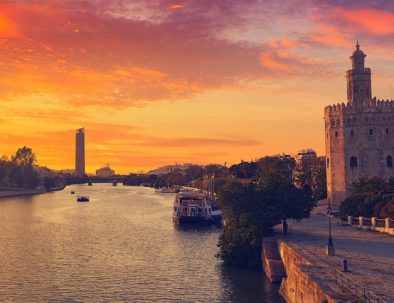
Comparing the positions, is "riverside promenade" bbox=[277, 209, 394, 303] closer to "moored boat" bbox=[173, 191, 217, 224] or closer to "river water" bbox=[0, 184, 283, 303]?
"river water" bbox=[0, 184, 283, 303]

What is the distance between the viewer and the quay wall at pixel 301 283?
96.7 feet

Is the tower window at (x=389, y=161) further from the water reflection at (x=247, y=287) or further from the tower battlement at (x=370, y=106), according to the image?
the water reflection at (x=247, y=287)

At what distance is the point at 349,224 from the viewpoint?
6975cm

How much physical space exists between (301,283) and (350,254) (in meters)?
11.6

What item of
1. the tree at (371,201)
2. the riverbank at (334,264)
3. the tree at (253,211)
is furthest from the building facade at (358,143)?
the riverbank at (334,264)

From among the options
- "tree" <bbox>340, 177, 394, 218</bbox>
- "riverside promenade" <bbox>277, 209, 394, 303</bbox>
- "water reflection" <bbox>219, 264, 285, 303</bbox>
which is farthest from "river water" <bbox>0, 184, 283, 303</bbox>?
"tree" <bbox>340, 177, 394, 218</bbox>

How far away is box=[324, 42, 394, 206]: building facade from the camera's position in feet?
300

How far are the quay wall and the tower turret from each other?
5819 cm

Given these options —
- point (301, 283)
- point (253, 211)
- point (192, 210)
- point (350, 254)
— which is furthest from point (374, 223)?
point (192, 210)

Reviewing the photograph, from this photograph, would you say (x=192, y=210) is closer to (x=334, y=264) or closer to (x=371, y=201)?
(x=371, y=201)

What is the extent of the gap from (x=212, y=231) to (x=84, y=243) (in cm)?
2700

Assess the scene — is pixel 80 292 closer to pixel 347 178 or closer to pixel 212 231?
pixel 212 231

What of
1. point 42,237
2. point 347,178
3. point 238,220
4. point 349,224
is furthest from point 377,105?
point 42,237

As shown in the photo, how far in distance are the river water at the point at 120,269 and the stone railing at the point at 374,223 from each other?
19707mm
